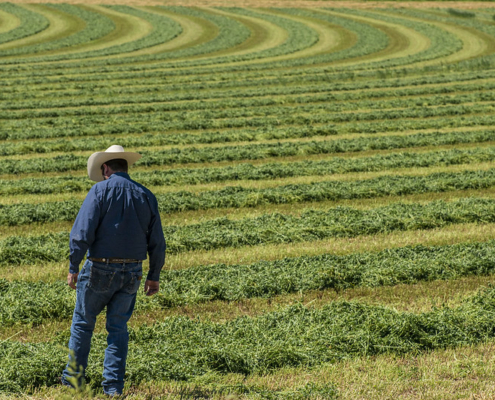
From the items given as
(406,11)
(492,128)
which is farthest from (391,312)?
(406,11)

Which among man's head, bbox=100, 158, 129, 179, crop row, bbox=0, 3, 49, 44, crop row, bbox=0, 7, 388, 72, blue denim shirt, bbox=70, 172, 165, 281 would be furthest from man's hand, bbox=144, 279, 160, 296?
crop row, bbox=0, 3, 49, 44

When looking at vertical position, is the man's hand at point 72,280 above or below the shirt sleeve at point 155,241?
below

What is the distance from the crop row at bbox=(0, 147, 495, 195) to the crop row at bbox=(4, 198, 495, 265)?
10.6ft

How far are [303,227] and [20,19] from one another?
150 ft

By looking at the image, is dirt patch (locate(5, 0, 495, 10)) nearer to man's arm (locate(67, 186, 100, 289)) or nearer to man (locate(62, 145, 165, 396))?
man (locate(62, 145, 165, 396))

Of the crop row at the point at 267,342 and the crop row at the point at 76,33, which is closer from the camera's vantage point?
the crop row at the point at 267,342

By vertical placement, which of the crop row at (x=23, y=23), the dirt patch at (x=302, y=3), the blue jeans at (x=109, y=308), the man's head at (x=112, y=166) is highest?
the dirt patch at (x=302, y=3)

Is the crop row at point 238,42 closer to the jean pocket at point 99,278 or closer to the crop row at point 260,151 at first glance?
the crop row at point 260,151

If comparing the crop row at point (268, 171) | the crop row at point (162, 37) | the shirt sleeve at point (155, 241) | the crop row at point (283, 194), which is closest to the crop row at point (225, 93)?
the crop row at point (162, 37)

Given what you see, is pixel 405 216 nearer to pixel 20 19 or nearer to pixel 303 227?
pixel 303 227

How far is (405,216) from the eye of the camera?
38.1ft

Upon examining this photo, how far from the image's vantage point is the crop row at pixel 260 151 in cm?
1597

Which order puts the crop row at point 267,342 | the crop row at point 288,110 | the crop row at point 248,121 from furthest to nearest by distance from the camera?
1. the crop row at point 288,110
2. the crop row at point 248,121
3. the crop row at point 267,342

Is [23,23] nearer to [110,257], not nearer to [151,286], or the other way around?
[151,286]
